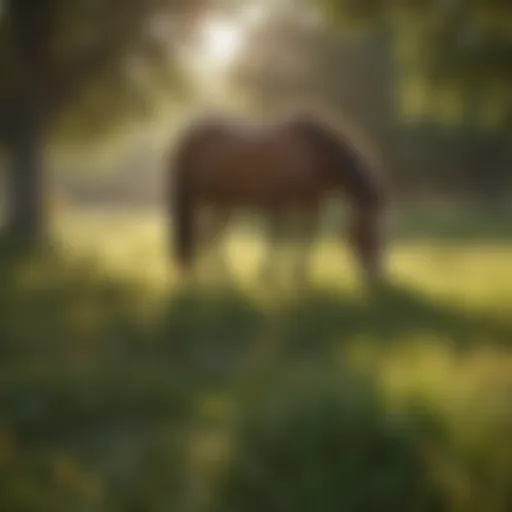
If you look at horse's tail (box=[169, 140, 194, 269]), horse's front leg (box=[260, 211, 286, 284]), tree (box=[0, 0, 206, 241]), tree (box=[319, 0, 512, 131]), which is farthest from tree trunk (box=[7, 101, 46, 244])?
tree (box=[319, 0, 512, 131])

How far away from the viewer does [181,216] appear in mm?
1111

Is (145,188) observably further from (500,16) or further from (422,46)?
(500,16)

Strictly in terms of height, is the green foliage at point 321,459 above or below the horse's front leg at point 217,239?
below

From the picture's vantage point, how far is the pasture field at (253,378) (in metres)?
1.05

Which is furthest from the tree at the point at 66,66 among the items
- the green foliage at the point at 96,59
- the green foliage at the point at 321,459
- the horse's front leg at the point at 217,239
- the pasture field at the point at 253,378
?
the green foliage at the point at 321,459

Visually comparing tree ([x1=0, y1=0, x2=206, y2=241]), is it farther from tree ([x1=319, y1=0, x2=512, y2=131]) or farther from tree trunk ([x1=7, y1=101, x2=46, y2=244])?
tree ([x1=319, y1=0, x2=512, y2=131])

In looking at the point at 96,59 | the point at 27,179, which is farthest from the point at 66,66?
the point at 27,179

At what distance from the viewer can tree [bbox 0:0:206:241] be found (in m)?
1.08

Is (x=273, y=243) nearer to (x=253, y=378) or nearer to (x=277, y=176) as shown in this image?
(x=277, y=176)

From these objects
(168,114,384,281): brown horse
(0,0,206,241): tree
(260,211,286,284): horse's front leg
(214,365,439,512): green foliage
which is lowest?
(214,365,439,512): green foliage

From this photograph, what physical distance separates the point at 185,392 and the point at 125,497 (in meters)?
0.17

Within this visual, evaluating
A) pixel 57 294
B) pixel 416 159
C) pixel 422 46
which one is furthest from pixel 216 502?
pixel 422 46

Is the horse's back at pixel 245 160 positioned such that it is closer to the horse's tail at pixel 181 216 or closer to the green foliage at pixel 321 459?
the horse's tail at pixel 181 216

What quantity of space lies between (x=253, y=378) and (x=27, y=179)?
461 mm
